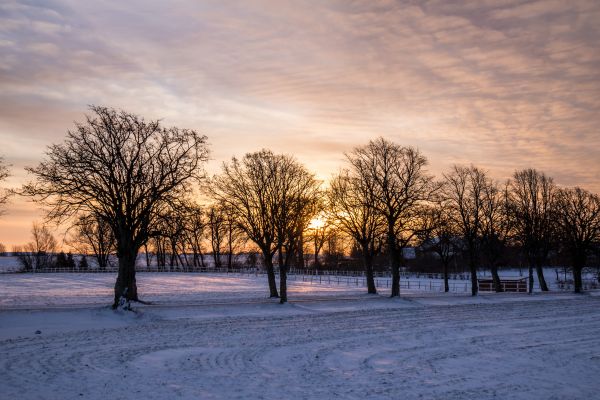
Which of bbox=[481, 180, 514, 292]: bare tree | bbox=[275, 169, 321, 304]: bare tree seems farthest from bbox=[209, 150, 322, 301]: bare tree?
bbox=[481, 180, 514, 292]: bare tree

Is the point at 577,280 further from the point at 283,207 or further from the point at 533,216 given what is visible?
the point at 283,207

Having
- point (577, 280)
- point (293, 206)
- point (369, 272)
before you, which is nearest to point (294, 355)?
point (293, 206)

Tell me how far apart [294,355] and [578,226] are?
166 feet

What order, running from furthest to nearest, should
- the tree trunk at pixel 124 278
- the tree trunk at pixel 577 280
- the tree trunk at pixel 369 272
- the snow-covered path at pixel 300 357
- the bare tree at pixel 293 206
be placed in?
1. the tree trunk at pixel 577 280
2. the tree trunk at pixel 369 272
3. the bare tree at pixel 293 206
4. the tree trunk at pixel 124 278
5. the snow-covered path at pixel 300 357

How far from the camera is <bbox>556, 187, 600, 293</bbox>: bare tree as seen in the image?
5544 cm

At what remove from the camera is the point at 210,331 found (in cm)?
2350

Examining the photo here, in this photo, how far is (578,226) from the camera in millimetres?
57500

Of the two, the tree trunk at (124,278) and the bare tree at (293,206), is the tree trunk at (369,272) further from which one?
the tree trunk at (124,278)

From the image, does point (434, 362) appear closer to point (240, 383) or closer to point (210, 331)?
point (240, 383)

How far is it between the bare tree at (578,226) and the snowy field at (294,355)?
89.3ft

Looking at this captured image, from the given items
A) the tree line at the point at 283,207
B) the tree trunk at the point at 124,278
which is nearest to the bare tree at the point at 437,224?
the tree line at the point at 283,207

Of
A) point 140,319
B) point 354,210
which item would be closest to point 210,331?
point 140,319

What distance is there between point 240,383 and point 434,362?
6699mm

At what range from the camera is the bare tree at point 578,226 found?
55438mm
